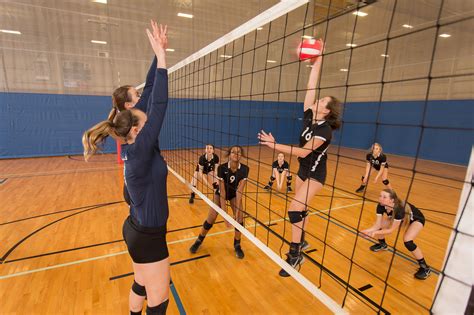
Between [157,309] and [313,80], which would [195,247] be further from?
[313,80]

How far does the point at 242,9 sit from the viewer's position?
10961 mm

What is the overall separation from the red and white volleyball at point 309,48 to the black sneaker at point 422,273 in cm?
263

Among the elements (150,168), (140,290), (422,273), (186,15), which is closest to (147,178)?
(150,168)

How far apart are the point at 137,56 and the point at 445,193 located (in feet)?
34.8

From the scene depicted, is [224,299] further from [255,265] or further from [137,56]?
[137,56]

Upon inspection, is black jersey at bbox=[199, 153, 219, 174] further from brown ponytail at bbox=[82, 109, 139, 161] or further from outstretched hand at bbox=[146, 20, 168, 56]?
brown ponytail at bbox=[82, 109, 139, 161]

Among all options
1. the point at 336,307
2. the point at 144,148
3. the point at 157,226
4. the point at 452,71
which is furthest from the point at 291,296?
the point at 452,71

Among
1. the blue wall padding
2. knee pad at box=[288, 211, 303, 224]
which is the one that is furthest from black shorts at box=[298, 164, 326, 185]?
the blue wall padding

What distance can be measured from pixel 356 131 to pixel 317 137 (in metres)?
12.1

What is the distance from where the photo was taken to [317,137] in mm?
2096

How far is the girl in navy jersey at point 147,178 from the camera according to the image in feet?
4.82

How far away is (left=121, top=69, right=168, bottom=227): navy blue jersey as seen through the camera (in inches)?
57.0

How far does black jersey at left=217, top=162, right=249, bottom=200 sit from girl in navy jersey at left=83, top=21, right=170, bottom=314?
1.64 meters

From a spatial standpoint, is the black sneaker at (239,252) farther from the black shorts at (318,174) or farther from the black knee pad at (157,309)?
the black knee pad at (157,309)
